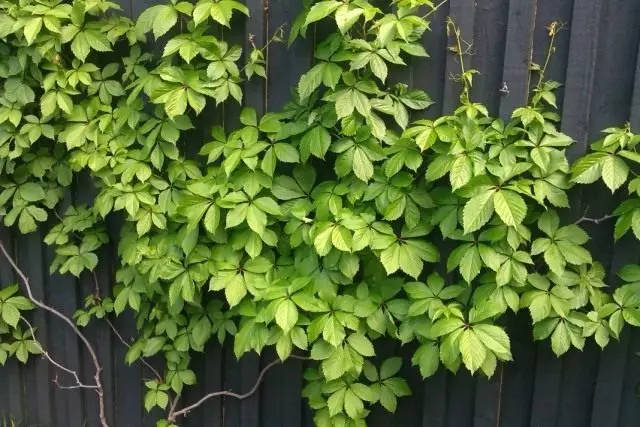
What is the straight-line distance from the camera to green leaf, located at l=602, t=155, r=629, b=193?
2.30 metres

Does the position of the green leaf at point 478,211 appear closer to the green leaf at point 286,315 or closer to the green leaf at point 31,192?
the green leaf at point 286,315

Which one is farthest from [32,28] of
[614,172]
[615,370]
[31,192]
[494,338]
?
[615,370]

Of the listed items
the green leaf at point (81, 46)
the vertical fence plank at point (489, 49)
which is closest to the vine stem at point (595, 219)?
the vertical fence plank at point (489, 49)

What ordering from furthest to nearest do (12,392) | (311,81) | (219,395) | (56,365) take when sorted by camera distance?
1. (12,392)
2. (56,365)
3. (219,395)
4. (311,81)

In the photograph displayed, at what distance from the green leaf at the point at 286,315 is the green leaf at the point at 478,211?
0.64 m

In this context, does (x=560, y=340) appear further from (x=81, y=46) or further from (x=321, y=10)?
(x=81, y=46)

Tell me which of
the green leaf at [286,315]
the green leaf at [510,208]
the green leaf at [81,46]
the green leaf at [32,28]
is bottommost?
the green leaf at [286,315]

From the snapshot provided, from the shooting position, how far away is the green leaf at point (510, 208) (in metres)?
2.30

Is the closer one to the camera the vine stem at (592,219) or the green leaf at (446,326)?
the green leaf at (446,326)

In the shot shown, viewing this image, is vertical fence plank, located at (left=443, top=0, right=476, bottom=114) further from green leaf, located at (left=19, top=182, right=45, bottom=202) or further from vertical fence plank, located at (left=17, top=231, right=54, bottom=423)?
vertical fence plank, located at (left=17, top=231, right=54, bottom=423)

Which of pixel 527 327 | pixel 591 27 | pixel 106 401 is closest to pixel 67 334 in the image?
pixel 106 401

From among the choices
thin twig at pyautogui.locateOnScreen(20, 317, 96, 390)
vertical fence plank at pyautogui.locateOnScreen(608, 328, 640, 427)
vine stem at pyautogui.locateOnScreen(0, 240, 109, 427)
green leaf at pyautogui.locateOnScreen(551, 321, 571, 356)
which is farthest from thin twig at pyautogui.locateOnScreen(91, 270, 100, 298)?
vertical fence plank at pyautogui.locateOnScreen(608, 328, 640, 427)

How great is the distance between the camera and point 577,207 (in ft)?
8.20

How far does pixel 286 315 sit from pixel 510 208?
82 cm
